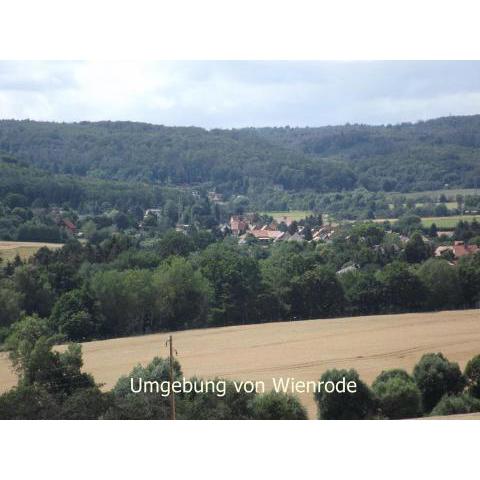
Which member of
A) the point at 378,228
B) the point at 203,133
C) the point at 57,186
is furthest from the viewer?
the point at 57,186

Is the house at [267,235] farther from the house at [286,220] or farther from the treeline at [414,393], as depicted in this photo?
the treeline at [414,393]

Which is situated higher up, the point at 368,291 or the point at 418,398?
the point at 368,291

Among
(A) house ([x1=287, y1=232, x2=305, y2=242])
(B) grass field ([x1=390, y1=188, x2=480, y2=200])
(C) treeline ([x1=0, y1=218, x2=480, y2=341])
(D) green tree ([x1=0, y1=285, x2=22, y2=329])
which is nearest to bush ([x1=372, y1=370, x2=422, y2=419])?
(C) treeline ([x1=0, y1=218, x2=480, y2=341])

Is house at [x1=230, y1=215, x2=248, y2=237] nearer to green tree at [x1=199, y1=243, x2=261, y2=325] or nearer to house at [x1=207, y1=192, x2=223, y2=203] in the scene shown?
green tree at [x1=199, y1=243, x2=261, y2=325]

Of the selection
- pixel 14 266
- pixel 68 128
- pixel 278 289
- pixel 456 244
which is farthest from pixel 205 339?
pixel 68 128

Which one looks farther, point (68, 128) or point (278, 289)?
point (68, 128)

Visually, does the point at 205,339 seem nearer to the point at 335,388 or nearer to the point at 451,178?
the point at 335,388
